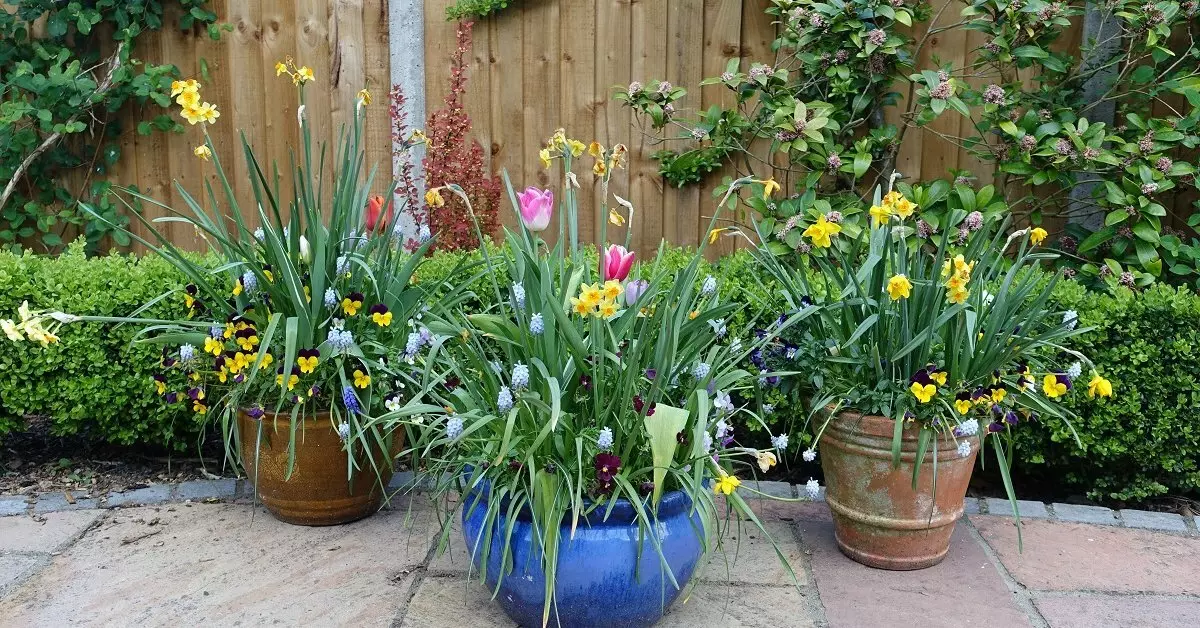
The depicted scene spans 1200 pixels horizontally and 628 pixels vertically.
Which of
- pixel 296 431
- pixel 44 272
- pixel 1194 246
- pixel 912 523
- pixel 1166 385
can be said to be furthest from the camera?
pixel 1194 246

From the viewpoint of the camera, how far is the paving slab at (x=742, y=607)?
2152mm

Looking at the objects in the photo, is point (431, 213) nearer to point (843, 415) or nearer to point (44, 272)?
point (44, 272)

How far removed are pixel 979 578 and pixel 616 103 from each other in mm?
2419

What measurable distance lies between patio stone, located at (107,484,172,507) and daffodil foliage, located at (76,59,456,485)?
43 centimetres

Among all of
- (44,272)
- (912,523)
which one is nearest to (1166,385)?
(912,523)

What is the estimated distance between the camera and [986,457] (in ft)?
10.2

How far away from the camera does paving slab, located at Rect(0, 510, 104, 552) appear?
2582mm

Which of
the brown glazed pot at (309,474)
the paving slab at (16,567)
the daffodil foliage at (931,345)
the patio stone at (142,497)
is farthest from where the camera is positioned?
the patio stone at (142,497)

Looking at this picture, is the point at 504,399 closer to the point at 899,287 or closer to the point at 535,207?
the point at 535,207

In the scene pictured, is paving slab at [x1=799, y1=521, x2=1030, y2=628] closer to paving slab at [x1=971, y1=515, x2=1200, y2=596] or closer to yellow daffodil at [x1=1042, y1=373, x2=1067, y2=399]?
paving slab at [x1=971, y1=515, x2=1200, y2=596]

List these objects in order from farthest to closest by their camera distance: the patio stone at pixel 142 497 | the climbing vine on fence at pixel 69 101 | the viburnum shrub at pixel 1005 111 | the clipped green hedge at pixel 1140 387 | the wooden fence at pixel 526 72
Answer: the climbing vine on fence at pixel 69 101
the wooden fence at pixel 526 72
the viburnum shrub at pixel 1005 111
the patio stone at pixel 142 497
the clipped green hedge at pixel 1140 387

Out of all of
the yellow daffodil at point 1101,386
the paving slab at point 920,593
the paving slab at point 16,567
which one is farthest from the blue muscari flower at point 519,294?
the paving slab at point 16,567

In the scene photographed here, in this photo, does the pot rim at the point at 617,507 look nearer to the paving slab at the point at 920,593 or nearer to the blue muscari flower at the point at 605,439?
the blue muscari flower at the point at 605,439

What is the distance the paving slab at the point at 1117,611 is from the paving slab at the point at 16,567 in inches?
97.6
